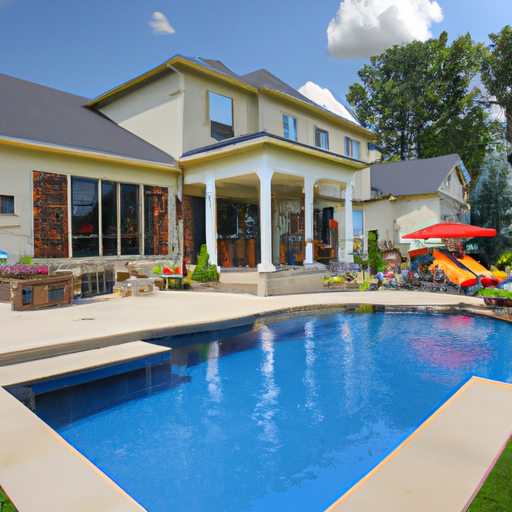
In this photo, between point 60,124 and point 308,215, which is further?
point 308,215

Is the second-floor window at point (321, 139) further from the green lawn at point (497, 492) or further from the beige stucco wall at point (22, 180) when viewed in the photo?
the green lawn at point (497, 492)

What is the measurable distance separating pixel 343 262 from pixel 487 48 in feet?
79.3

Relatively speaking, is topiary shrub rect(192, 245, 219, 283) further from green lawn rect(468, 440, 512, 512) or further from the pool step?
green lawn rect(468, 440, 512, 512)

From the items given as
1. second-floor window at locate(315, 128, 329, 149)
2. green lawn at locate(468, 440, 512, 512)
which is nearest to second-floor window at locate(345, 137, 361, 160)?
second-floor window at locate(315, 128, 329, 149)

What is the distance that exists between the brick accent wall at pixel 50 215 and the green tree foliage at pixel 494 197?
1923cm

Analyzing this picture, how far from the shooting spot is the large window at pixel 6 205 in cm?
948

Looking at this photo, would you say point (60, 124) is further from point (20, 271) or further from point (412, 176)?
point (412, 176)

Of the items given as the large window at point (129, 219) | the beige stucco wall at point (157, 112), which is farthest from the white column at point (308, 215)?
the large window at point (129, 219)

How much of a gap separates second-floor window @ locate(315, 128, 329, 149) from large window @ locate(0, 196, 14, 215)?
11.2 meters

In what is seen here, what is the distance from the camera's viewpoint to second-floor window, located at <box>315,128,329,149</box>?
16.7 metres

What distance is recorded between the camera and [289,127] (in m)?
15.5

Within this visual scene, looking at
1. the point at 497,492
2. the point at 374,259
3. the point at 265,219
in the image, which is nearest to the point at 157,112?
the point at 265,219

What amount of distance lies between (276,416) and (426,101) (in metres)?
33.8

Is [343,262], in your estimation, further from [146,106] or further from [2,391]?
[2,391]
